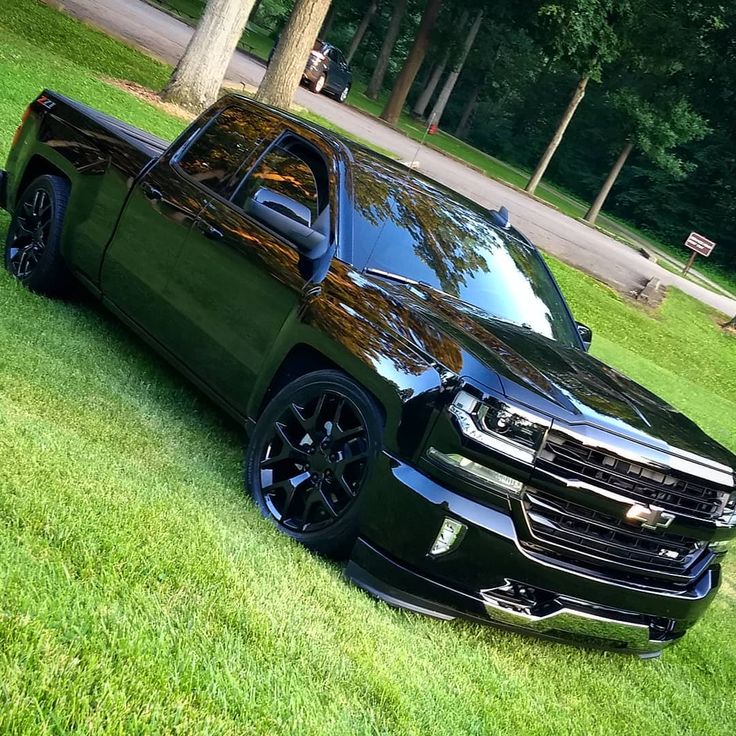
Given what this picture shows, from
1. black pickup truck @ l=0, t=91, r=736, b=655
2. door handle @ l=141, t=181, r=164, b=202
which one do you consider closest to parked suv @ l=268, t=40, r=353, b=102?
door handle @ l=141, t=181, r=164, b=202

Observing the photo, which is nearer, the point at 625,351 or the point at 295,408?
the point at 295,408

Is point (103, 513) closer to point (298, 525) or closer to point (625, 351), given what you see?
point (298, 525)

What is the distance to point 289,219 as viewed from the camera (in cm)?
459

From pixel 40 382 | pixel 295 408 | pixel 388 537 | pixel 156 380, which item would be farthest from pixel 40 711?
pixel 156 380

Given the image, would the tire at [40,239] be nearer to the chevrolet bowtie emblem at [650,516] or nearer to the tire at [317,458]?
the tire at [317,458]

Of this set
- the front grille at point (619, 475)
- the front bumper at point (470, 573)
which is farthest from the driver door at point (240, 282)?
the front grille at point (619, 475)

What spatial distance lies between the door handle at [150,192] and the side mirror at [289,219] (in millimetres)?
788

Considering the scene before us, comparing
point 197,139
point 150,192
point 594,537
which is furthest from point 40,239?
point 594,537

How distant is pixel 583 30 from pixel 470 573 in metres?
29.1

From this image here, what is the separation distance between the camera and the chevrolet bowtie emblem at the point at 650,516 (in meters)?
3.74

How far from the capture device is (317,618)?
3385 millimetres

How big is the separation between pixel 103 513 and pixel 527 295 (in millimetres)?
2703

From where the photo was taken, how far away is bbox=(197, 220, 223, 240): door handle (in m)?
5.00

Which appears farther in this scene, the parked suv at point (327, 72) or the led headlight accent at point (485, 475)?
the parked suv at point (327, 72)
